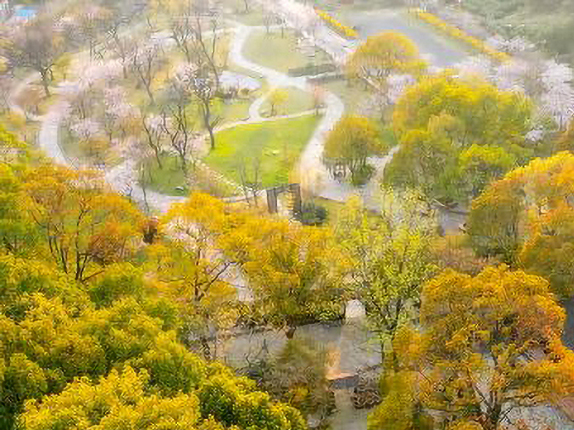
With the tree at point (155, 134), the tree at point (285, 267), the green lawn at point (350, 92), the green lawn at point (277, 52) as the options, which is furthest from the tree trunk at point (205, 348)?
the green lawn at point (277, 52)

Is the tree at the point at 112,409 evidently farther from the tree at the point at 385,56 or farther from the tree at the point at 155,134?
the tree at the point at 385,56

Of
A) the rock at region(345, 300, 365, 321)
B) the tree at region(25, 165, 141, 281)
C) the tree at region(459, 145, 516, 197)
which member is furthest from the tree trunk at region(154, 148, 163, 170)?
the rock at region(345, 300, 365, 321)

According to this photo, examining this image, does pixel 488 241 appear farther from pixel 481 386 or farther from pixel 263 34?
pixel 263 34

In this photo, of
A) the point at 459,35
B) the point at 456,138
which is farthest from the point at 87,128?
the point at 459,35

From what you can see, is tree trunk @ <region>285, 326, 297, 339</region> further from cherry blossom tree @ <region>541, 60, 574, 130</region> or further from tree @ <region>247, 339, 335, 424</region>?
cherry blossom tree @ <region>541, 60, 574, 130</region>

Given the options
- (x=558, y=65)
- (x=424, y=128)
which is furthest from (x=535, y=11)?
(x=424, y=128)
